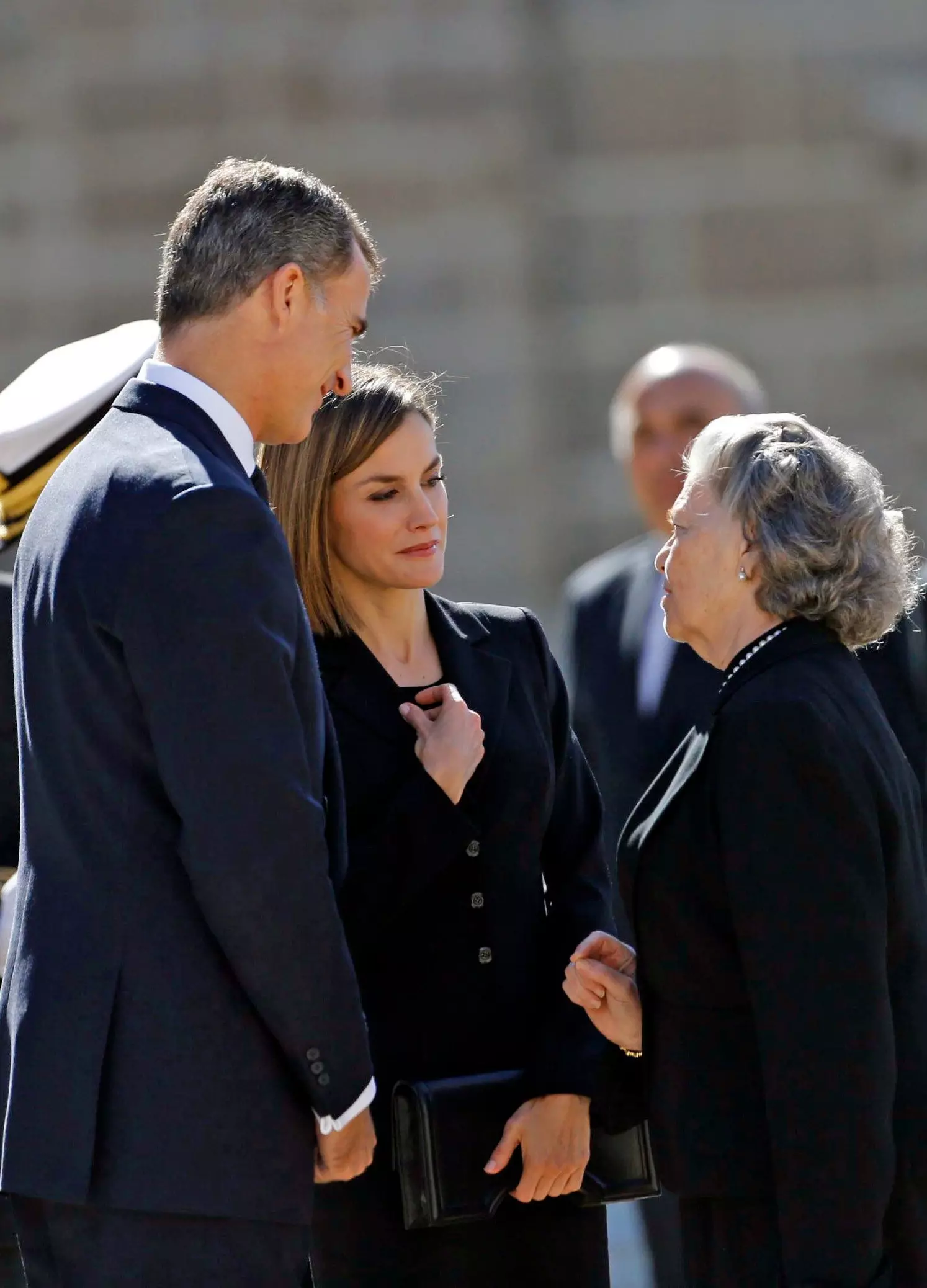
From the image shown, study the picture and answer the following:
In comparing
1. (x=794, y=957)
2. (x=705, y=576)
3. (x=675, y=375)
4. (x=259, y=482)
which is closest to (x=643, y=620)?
(x=675, y=375)

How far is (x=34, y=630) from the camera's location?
84.4 inches

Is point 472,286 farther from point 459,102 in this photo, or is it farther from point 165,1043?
point 165,1043

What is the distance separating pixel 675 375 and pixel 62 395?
177cm

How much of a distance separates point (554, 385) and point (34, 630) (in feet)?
12.1

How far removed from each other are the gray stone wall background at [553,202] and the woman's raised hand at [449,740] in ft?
9.62

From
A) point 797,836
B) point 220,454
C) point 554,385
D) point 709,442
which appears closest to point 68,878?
point 220,454

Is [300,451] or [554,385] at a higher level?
[554,385]

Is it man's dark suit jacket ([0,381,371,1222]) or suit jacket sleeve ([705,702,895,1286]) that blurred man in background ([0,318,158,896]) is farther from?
suit jacket sleeve ([705,702,895,1286])

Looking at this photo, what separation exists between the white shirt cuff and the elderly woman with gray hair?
413 mm

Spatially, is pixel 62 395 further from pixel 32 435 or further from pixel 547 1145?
pixel 547 1145

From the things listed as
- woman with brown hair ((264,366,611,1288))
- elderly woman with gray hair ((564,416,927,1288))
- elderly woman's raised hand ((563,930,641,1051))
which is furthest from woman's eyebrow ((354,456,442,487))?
elderly woman's raised hand ((563,930,641,1051))

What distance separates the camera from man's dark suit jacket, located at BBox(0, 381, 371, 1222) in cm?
202

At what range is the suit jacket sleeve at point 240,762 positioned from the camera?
6.60ft

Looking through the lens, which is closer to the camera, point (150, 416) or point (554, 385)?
point (150, 416)
